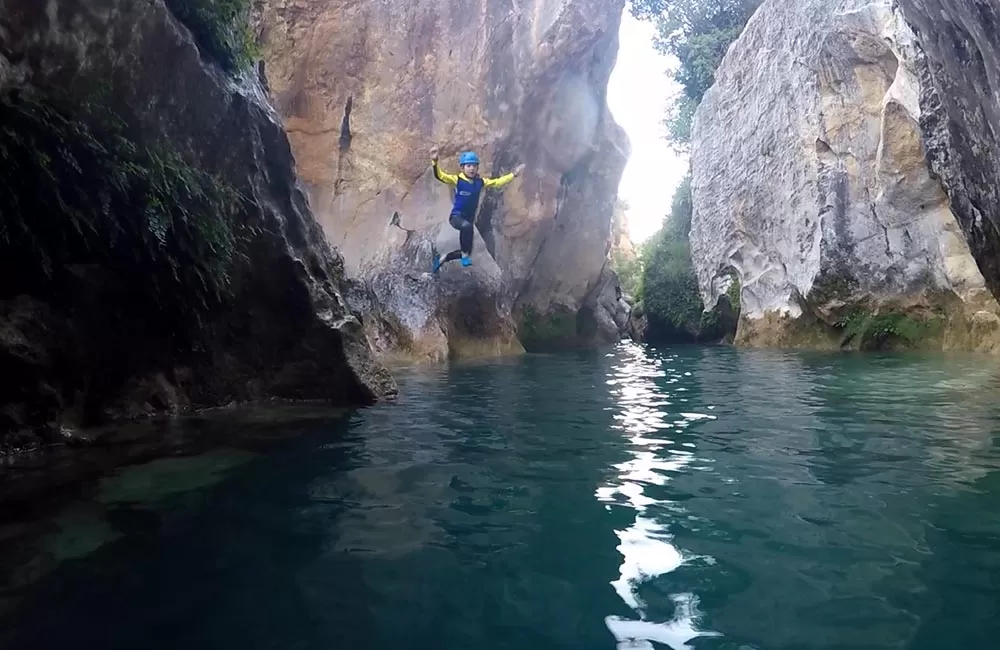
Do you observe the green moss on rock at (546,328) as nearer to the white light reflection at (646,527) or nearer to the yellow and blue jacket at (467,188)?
the yellow and blue jacket at (467,188)

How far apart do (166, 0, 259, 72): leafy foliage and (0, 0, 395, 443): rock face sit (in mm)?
212

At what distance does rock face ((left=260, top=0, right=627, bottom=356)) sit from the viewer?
18.4 m

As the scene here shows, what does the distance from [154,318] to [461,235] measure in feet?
39.5

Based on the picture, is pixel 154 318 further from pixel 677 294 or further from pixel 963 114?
pixel 677 294

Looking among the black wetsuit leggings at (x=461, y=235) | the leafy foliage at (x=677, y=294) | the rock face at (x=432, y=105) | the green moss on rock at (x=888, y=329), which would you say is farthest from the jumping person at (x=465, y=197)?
the leafy foliage at (x=677, y=294)

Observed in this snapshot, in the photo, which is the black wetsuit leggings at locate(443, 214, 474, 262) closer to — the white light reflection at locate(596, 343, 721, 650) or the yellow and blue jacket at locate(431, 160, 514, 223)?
the yellow and blue jacket at locate(431, 160, 514, 223)

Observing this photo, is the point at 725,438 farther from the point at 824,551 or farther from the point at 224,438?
the point at 224,438

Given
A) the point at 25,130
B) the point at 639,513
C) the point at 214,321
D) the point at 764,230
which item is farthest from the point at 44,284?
the point at 764,230

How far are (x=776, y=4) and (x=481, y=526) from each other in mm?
22604

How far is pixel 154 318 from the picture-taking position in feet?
21.2

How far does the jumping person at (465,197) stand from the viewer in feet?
52.6

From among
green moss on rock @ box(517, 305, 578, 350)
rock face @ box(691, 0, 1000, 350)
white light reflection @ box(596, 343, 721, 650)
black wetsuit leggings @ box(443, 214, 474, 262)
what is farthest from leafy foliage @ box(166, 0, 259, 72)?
green moss on rock @ box(517, 305, 578, 350)

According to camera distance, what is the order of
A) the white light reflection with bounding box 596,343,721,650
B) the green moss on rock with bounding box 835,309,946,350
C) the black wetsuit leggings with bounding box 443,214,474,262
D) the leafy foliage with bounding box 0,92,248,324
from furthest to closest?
the black wetsuit leggings with bounding box 443,214,474,262 < the green moss on rock with bounding box 835,309,946,350 < the leafy foliage with bounding box 0,92,248,324 < the white light reflection with bounding box 596,343,721,650

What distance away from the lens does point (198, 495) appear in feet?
13.5
